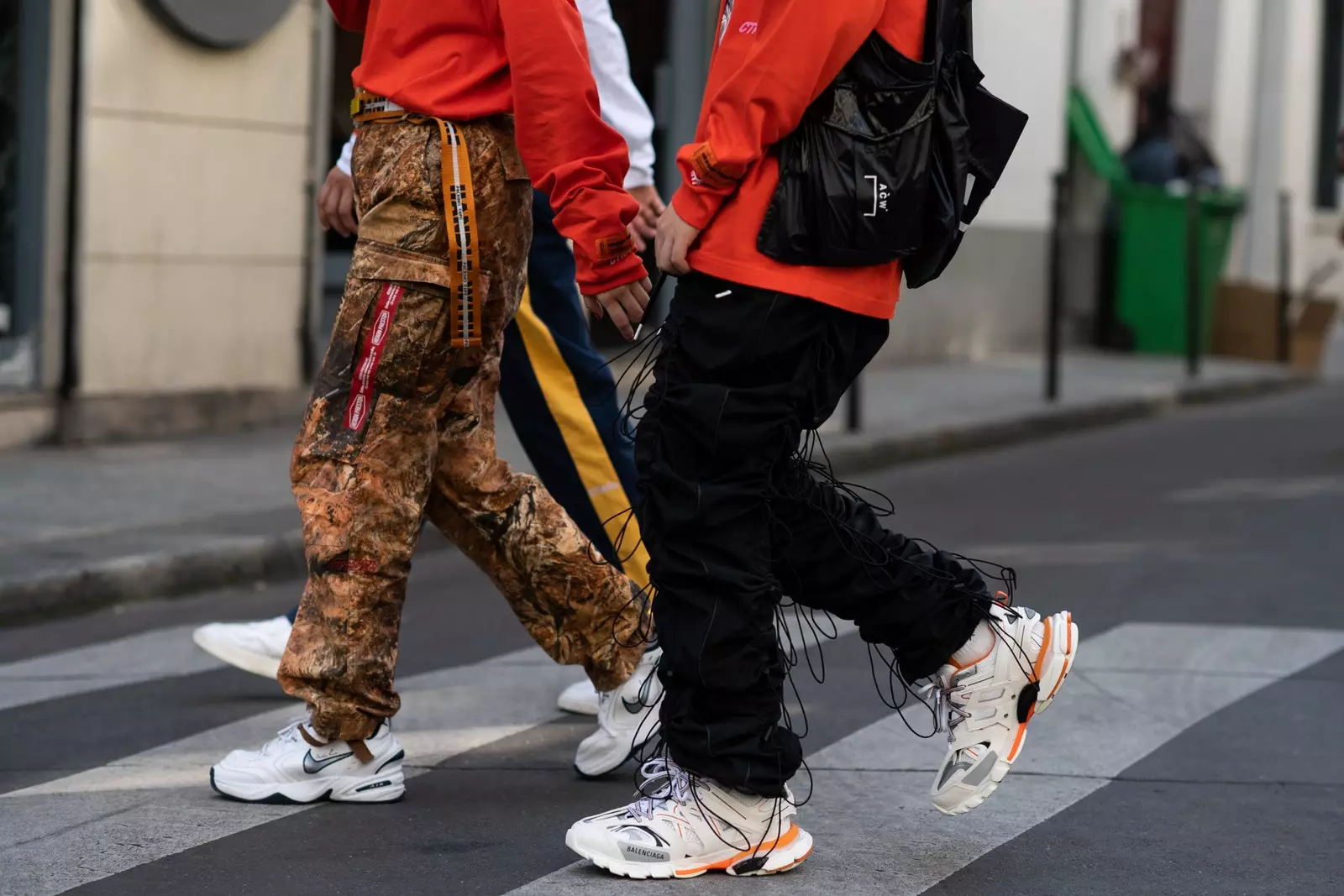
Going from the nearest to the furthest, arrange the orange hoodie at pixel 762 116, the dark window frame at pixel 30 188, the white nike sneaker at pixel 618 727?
the orange hoodie at pixel 762 116, the white nike sneaker at pixel 618 727, the dark window frame at pixel 30 188

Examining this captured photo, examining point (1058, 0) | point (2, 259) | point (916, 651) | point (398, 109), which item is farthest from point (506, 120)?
point (1058, 0)

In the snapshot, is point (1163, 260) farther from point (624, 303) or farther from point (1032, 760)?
point (624, 303)

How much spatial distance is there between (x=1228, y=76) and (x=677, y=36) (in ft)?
30.5

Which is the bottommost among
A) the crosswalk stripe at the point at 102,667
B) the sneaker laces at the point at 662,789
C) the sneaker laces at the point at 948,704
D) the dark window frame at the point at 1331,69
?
the crosswalk stripe at the point at 102,667

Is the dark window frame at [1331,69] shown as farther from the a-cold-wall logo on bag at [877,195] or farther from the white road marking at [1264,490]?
A: the a-cold-wall logo on bag at [877,195]

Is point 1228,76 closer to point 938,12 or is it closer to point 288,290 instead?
point 288,290

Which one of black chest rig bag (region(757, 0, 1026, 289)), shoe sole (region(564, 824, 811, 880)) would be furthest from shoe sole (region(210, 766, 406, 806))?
black chest rig bag (region(757, 0, 1026, 289))

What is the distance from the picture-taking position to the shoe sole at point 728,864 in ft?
10.2

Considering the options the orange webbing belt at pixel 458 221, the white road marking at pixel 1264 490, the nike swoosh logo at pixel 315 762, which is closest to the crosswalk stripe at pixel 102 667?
the nike swoosh logo at pixel 315 762

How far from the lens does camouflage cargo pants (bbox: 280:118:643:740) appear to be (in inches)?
134

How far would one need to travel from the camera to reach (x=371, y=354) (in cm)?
342

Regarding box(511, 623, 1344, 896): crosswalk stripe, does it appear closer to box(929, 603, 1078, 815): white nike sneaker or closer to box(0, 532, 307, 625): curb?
box(929, 603, 1078, 815): white nike sneaker

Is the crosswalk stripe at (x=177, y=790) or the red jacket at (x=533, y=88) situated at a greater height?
the red jacket at (x=533, y=88)

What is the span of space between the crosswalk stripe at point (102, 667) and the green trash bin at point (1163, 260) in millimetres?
11609
